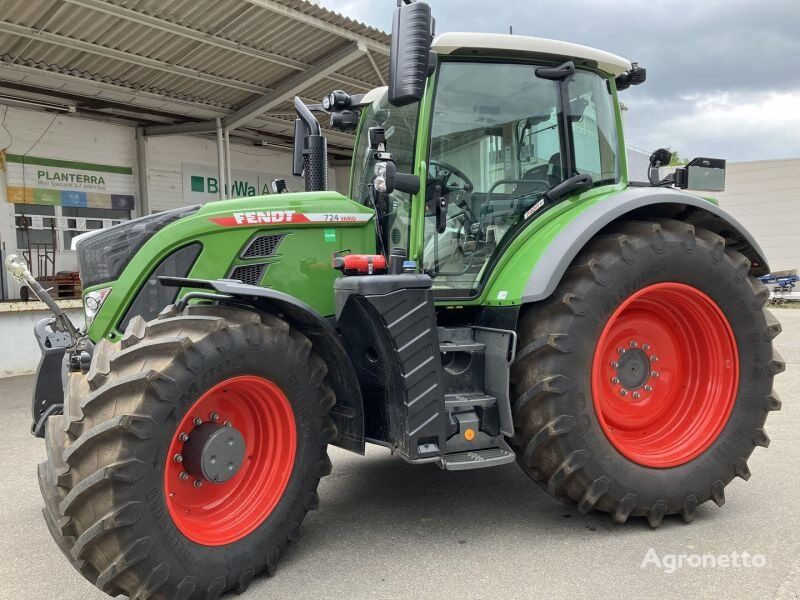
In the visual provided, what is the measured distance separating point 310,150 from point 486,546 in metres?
2.43

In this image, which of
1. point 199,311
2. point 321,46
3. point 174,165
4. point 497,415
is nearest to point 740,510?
point 497,415

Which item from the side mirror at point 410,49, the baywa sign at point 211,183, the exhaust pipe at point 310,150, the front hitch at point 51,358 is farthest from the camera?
the baywa sign at point 211,183

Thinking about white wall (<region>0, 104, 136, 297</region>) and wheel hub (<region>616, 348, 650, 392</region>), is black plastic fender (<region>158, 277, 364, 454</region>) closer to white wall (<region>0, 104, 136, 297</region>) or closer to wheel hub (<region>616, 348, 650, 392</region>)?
wheel hub (<region>616, 348, 650, 392</region>)

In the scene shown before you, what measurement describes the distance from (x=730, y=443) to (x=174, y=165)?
12.6 m

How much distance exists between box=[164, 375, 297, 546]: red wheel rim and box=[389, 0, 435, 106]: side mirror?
52.8 inches

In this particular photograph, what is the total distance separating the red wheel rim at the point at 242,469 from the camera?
268 centimetres

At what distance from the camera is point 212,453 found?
268 centimetres

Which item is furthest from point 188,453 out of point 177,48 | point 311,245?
point 177,48

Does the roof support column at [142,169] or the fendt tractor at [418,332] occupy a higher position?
the roof support column at [142,169]

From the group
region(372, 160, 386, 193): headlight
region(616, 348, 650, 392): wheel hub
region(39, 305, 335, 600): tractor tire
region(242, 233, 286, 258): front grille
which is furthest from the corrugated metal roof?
region(616, 348, 650, 392): wheel hub

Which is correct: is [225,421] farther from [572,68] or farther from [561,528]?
[572,68]

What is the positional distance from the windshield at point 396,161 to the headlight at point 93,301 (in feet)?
4.53

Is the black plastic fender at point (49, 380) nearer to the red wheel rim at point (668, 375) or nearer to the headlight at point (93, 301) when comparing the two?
→ the headlight at point (93, 301)

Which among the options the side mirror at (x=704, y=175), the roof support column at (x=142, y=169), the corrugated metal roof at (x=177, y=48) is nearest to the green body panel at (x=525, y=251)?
the side mirror at (x=704, y=175)
